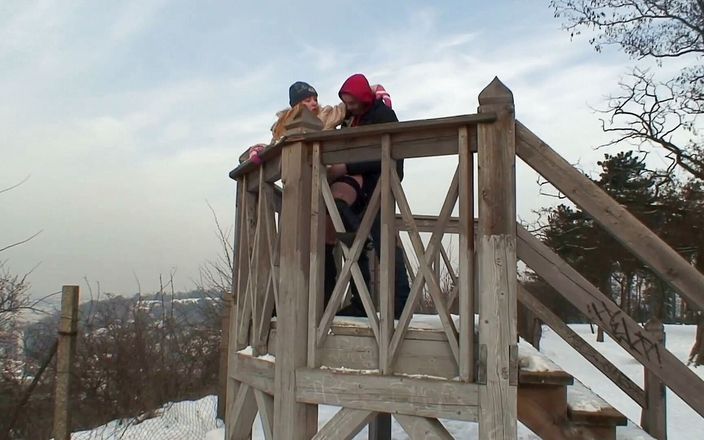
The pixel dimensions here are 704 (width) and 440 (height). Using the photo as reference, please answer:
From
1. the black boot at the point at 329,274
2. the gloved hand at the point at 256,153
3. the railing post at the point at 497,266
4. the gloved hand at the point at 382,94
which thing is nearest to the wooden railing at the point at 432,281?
the railing post at the point at 497,266

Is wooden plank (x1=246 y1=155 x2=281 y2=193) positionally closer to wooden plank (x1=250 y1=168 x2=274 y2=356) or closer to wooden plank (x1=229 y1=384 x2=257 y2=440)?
wooden plank (x1=250 y1=168 x2=274 y2=356)

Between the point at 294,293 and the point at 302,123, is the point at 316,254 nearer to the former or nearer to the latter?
the point at 294,293

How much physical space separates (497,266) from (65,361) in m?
3.57

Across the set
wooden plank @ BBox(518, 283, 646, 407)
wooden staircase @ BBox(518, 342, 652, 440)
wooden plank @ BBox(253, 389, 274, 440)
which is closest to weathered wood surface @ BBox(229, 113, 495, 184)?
wooden staircase @ BBox(518, 342, 652, 440)

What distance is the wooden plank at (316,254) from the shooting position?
11.0 feet

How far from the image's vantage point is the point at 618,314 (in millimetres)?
3486

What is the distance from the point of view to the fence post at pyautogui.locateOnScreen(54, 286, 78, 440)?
4.77 m

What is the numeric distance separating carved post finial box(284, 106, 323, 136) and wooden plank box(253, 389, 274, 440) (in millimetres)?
1668

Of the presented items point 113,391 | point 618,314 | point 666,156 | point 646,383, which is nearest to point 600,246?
point 666,156

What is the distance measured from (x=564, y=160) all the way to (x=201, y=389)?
48.0ft

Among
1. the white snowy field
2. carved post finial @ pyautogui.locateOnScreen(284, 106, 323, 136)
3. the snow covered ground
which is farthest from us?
the snow covered ground

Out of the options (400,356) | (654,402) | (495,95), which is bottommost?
(654,402)

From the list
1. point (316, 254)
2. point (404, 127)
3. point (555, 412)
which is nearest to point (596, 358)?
point (555, 412)

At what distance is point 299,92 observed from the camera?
14.1ft
